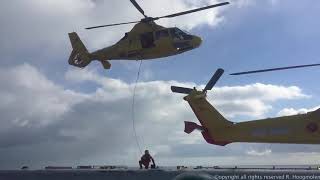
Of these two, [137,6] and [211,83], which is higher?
[137,6]

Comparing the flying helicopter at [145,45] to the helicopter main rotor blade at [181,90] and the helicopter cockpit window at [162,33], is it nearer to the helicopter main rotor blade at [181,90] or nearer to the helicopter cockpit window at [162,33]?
the helicopter cockpit window at [162,33]

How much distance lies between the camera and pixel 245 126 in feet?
95.6

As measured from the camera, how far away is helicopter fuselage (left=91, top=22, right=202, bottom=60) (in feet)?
103

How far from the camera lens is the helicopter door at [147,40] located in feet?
106

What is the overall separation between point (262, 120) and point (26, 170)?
15.0 metres

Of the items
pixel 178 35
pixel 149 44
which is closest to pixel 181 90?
pixel 178 35

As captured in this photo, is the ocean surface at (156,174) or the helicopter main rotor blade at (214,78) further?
the helicopter main rotor blade at (214,78)

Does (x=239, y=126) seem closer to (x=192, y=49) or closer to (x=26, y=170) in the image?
(x=192, y=49)

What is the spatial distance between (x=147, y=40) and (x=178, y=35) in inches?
92.0

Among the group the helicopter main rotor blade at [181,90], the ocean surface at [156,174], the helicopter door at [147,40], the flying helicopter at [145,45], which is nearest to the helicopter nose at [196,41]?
the flying helicopter at [145,45]

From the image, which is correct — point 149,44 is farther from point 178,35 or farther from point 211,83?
point 211,83

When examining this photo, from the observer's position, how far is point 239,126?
96.5 ft

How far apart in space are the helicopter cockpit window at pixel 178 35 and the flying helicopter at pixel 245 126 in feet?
10.8

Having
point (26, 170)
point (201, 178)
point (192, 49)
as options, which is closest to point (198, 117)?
point (192, 49)
